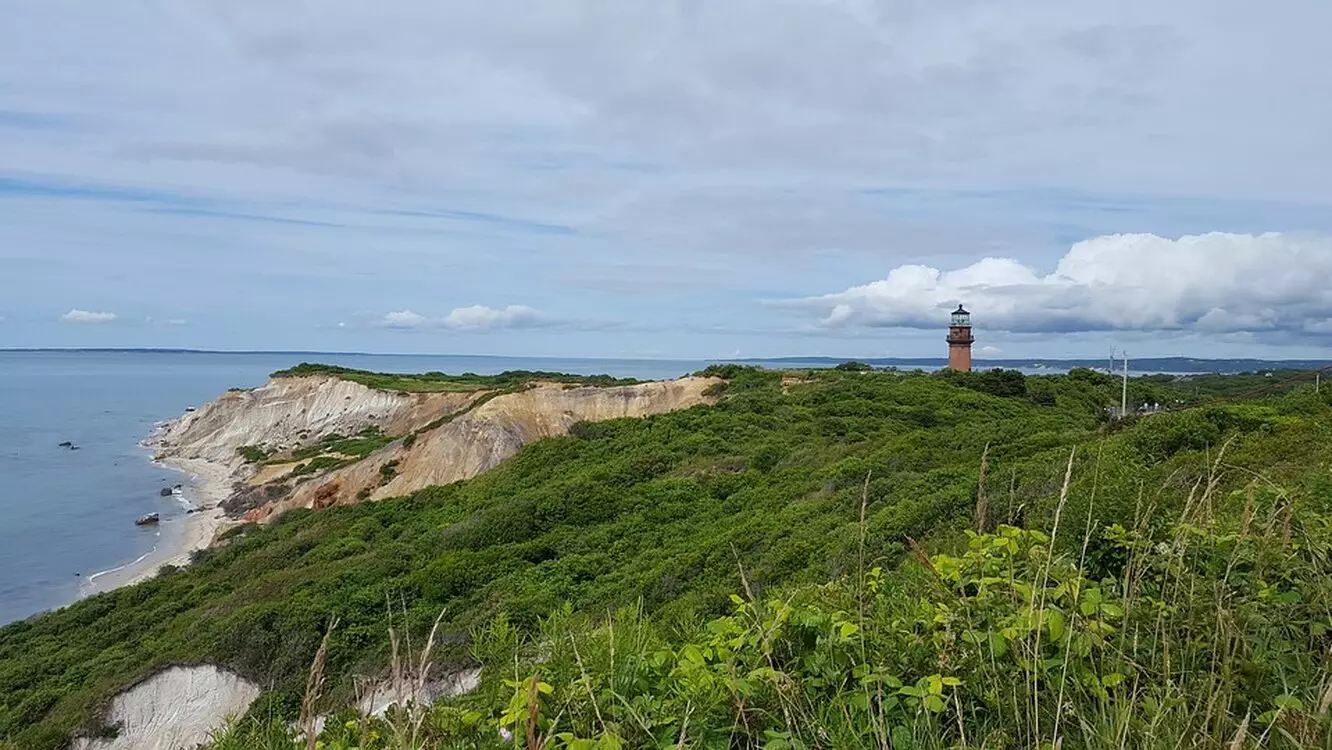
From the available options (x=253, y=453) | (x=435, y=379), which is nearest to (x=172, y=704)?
(x=253, y=453)

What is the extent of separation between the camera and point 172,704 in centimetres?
1375

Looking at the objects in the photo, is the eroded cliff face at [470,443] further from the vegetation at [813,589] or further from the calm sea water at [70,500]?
the calm sea water at [70,500]

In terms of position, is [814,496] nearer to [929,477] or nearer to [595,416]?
[929,477]

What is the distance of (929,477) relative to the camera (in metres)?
14.8

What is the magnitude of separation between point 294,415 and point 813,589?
211 ft

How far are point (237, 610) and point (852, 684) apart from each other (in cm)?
1733

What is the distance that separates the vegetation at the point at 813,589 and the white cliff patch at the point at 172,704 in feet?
1.24

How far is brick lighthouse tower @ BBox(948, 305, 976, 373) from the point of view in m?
46.5

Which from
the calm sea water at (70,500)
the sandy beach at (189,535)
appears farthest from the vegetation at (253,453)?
the calm sea water at (70,500)

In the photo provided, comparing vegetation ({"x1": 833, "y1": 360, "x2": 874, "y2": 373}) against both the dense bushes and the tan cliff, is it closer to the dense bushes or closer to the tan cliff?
the tan cliff

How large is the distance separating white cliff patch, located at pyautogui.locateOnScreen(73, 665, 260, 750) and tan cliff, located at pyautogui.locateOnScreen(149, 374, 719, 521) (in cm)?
1856

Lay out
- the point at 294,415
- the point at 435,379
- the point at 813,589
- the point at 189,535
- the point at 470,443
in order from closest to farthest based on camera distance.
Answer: the point at 813,589 < the point at 470,443 < the point at 189,535 < the point at 294,415 < the point at 435,379

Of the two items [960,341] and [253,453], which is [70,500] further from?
[960,341]

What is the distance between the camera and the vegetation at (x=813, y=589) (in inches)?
Result: 104
